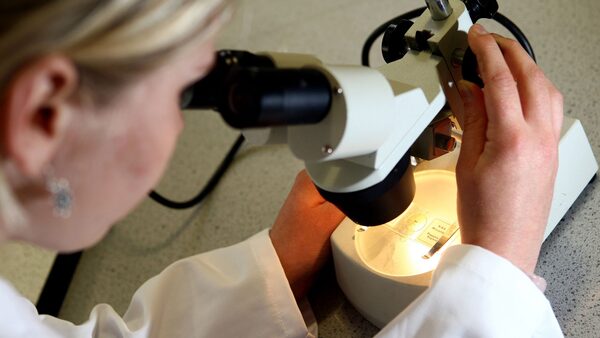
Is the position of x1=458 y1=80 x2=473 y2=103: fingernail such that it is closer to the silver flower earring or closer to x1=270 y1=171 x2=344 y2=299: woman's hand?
x1=270 y1=171 x2=344 y2=299: woman's hand

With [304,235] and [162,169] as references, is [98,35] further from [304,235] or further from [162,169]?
[304,235]

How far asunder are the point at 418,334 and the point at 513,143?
0.66ft

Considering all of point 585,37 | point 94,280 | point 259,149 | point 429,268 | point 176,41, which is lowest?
point 94,280

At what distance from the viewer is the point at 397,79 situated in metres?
0.61

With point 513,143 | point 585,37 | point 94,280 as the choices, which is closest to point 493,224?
point 513,143

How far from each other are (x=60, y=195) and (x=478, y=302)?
375 mm

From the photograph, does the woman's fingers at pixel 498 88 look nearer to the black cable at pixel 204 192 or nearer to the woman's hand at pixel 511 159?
the woman's hand at pixel 511 159

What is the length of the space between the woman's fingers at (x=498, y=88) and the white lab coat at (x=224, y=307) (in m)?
0.13

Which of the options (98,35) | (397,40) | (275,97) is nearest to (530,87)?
(397,40)

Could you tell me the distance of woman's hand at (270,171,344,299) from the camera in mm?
807

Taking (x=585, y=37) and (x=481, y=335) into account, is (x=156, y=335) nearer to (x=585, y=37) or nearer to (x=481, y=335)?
(x=481, y=335)

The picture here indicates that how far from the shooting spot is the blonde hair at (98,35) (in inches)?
15.1

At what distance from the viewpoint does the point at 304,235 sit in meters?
0.81

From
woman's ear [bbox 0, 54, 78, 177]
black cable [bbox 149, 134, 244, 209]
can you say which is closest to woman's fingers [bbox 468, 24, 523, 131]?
woman's ear [bbox 0, 54, 78, 177]
